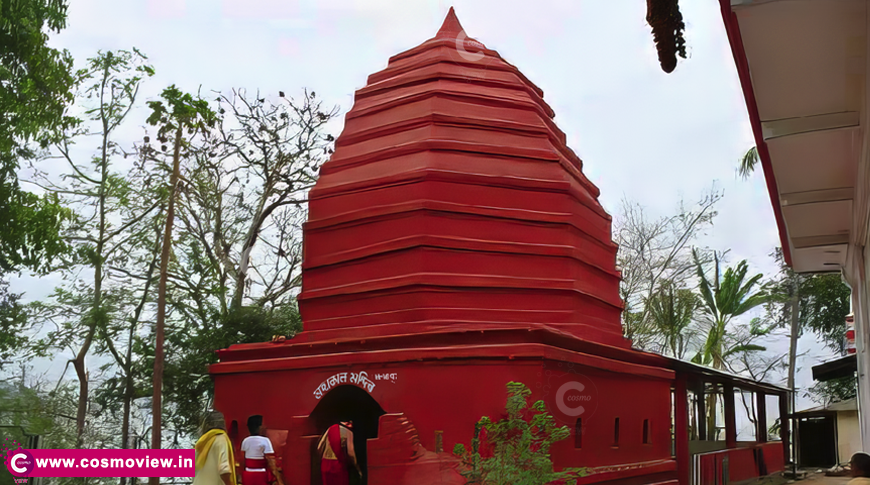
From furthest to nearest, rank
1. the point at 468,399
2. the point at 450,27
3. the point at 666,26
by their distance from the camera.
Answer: the point at 450,27 → the point at 468,399 → the point at 666,26

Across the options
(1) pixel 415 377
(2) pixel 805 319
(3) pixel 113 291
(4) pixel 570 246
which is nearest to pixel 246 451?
(1) pixel 415 377

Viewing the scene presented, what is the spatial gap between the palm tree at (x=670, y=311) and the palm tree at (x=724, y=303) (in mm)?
615

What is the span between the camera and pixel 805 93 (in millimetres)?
3730

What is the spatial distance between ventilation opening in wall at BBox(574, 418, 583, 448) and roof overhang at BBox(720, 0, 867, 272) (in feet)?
7.36

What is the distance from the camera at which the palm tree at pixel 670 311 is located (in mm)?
19984

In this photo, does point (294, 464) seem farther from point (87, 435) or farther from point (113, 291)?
point (113, 291)

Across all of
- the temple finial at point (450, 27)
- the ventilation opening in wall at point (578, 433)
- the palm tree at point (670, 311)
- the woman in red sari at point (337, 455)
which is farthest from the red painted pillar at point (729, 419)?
the palm tree at point (670, 311)

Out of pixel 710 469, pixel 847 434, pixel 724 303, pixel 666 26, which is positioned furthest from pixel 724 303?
pixel 666 26

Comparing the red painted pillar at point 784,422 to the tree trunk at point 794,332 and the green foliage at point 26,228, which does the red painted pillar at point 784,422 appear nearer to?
the tree trunk at point 794,332

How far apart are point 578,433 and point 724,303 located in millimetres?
16079

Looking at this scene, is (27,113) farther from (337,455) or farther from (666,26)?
(666,26)

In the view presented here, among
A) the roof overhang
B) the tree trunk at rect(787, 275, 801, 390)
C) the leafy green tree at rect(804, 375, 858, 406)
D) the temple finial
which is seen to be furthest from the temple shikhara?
the tree trunk at rect(787, 275, 801, 390)

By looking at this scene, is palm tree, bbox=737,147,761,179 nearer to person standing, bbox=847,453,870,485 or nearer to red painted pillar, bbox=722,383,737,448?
red painted pillar, bbox=722,383,737,448

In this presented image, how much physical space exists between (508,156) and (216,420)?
172 inches
